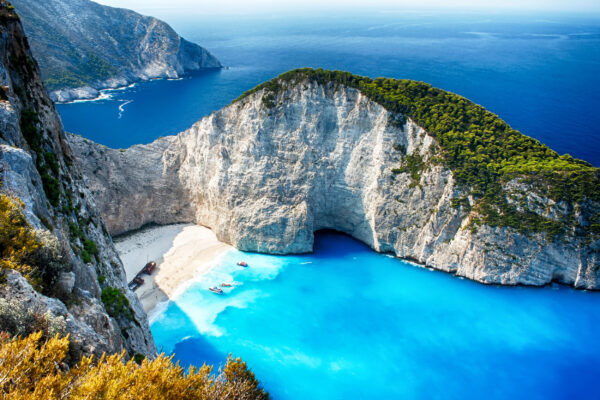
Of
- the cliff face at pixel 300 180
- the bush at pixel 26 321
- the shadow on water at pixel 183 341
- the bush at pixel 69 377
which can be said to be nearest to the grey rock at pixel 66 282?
the bush at pixel 26 321

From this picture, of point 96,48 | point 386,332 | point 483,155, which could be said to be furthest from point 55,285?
point 96,48

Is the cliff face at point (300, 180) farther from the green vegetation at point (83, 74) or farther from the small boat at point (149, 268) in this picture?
the green vegetation at point (83, 74)

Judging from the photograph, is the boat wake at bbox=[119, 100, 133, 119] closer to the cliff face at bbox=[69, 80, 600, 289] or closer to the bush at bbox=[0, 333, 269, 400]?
the cliff face at bbox=[69, 80, 600, 289]

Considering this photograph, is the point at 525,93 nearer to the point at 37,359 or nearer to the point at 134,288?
the point at 134,288

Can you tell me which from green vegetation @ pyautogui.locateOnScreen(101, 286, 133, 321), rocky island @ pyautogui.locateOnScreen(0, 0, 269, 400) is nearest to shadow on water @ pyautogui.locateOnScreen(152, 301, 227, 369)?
rocky island @ pyautogui.locateOnScreen(0, 0, 269, 400)

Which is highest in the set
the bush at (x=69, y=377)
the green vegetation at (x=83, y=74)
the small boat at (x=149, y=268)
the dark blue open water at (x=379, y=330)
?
the green vegetation at (x=83, y=74)

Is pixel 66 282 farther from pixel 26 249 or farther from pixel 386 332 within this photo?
pixel 386 332

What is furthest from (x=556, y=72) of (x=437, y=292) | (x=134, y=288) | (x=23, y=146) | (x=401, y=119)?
(x=23, y=146)
